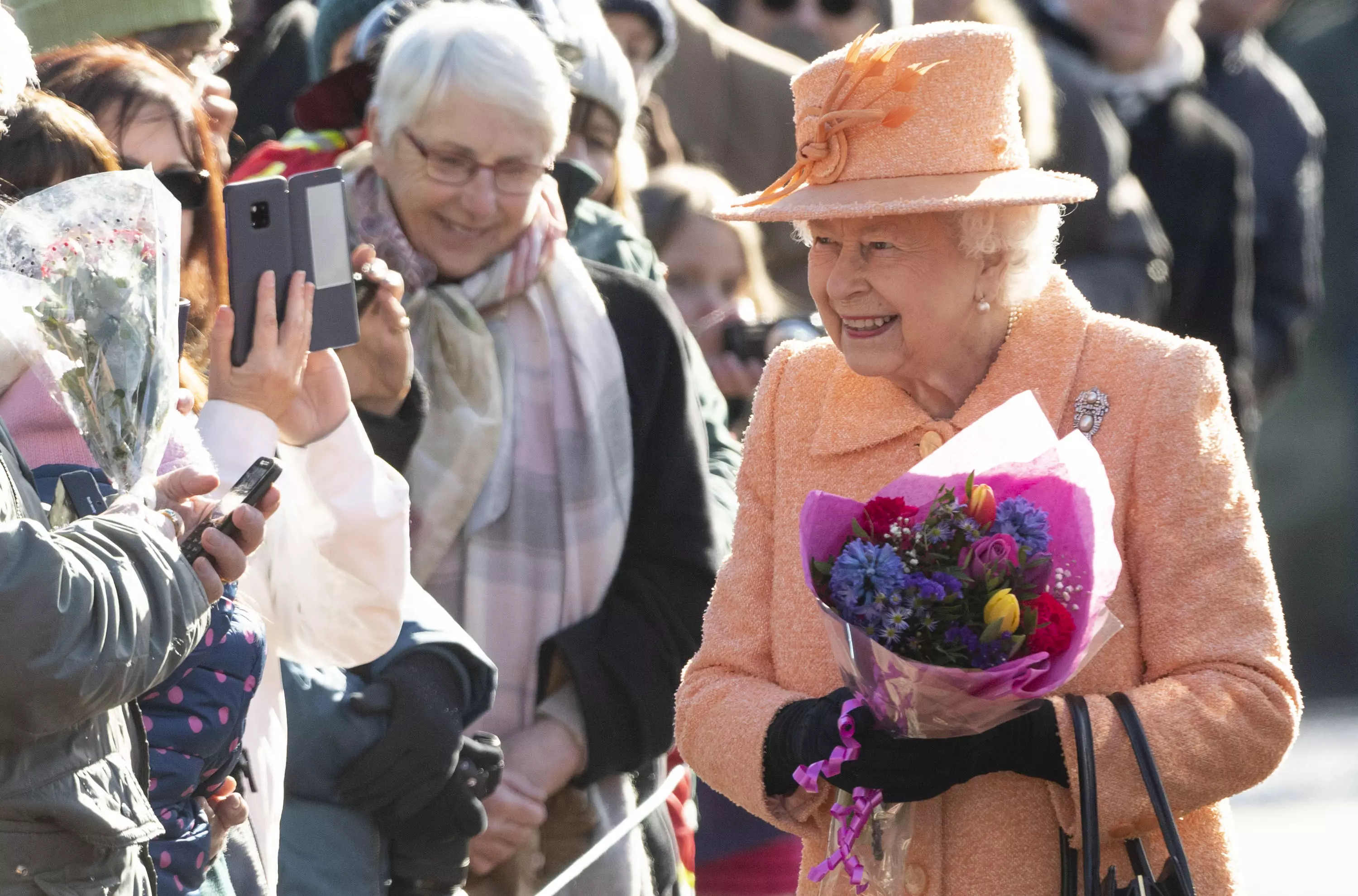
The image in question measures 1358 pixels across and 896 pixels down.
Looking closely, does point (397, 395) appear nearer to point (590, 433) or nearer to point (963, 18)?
point (590, 433)

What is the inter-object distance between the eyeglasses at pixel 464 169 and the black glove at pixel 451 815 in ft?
3.40

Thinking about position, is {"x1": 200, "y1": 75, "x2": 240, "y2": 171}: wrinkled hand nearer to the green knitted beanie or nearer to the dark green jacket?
the green knitted beanie

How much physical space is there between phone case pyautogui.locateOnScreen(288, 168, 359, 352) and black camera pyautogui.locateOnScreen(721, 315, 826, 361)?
1.89 meters

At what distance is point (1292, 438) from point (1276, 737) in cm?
706

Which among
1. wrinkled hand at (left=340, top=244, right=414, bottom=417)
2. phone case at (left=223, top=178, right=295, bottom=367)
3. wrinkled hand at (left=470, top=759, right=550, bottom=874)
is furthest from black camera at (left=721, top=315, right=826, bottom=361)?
phone case at (left=223, top=178, right=295, bottom=367)

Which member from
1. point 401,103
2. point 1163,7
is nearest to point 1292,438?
point 1163,7

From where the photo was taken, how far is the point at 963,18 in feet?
20.9

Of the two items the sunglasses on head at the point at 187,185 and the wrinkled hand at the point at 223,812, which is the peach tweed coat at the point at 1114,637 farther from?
the sunglasses on head at the point at 187,185

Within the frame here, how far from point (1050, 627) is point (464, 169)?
1.82 meters

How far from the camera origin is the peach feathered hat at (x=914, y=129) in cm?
286

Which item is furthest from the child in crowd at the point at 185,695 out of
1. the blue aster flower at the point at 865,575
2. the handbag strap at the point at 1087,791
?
the handbag strap at the point at 1087,791

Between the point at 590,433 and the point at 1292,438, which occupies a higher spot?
the point at 590,433

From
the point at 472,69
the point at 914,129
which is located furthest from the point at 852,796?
the point at 472,69

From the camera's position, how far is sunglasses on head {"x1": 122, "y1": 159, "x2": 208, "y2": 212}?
3510 millimetres
